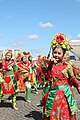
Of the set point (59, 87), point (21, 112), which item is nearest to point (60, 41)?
point (59, 87)

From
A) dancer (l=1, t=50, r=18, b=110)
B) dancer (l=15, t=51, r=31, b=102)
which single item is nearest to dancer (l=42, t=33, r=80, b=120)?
dancer (l=1, t=50, r=18, b=110)

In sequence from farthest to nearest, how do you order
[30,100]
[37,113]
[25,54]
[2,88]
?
[30,100] → [25,54] → [2,88] → [37,113]

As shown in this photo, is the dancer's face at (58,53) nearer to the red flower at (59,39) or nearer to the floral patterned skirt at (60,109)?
the red flower at (59,39)

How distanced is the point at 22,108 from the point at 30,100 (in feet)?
5.90

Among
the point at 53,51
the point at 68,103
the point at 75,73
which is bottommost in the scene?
the point at 68,103

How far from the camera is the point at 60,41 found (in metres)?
4.98

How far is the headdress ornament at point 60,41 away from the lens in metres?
4.95

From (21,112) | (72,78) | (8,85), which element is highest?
(72,78)

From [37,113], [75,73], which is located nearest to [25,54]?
[37,113]

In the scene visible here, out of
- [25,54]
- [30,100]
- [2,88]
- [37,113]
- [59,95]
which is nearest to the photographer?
[59,95]

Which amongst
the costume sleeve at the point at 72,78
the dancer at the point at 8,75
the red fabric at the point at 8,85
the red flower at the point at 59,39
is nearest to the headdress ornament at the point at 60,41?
the red flower at the point at 59,39

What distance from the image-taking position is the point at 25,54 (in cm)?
998

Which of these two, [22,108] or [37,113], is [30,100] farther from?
[37,113]

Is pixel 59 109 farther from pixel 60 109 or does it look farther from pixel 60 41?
pixel 60 41
